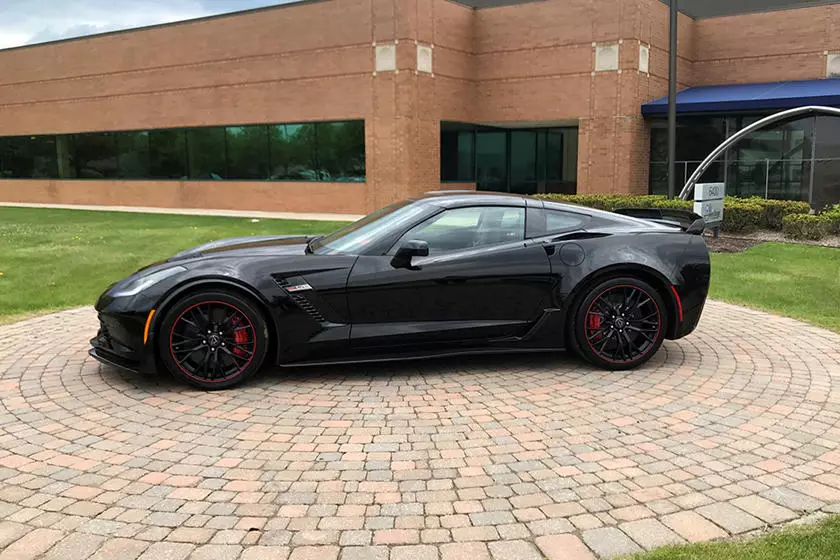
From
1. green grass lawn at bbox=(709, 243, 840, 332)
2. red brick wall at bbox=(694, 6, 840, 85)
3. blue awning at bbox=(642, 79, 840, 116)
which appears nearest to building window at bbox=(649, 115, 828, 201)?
blue awning at bbox=(642, 79, 840, 116)

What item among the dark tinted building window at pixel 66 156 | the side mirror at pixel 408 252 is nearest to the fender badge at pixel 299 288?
the side mirror at pixel 408 252

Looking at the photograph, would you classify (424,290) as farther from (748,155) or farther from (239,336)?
(748,155)

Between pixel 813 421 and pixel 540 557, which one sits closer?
pixel 540 557

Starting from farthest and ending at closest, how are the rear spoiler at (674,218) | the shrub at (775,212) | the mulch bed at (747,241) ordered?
the shrub at (775,212) → the mulch bed at (747,241) → the rear spoiler at (674,218)

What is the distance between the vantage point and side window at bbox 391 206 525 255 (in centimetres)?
523

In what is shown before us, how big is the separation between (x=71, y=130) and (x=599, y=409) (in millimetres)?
31551

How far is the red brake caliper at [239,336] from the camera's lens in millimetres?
4820

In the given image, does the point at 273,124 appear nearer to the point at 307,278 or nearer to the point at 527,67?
the point at 527,67

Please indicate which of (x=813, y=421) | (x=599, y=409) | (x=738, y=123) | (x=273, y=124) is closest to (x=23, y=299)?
(x=599, y=409)

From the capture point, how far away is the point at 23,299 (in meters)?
8.05

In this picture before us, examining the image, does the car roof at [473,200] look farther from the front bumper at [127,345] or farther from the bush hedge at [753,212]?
the bush hedge at [753,212]

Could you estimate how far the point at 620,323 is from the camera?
5.32m

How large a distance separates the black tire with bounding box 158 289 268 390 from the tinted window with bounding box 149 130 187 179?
79.6 ft

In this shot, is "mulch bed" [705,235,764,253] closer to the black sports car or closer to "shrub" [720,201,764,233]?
"shrub" [720,201,764,233]
